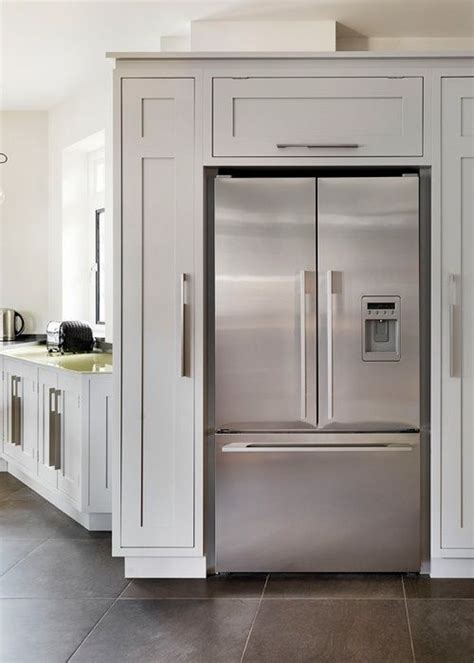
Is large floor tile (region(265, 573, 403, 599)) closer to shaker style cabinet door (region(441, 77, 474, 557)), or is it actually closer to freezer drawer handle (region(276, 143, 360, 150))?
shaker style cabinet door (region(441, 77, 474, 557))

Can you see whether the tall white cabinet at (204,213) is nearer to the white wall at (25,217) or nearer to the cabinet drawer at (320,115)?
the cabinet drawer at (320,115)

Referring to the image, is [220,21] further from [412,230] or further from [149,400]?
[149,400]

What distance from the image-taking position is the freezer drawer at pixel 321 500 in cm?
295

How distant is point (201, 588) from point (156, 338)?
1.09 meters

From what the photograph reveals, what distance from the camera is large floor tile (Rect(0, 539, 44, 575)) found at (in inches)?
125

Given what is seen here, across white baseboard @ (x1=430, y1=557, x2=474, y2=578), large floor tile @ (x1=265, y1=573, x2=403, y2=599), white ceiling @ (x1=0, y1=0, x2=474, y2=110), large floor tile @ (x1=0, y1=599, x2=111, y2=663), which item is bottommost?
large floor tile @ (x1=0, y1=599, x2=111, y2=663)

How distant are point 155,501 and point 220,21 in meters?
2.44

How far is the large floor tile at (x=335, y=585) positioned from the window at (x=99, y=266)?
254cm

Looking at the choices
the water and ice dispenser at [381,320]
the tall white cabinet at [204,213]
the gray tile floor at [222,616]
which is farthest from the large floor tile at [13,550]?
the water and ice dispenser at [381,320]

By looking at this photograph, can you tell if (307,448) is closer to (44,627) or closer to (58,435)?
(44,627)

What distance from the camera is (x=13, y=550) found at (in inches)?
131

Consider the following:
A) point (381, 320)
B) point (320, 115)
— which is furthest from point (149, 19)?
point (381, 320)

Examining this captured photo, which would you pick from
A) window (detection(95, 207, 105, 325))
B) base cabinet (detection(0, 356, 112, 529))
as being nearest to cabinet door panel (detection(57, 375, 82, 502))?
base cabinet (detection(0, 356, 112, 529))

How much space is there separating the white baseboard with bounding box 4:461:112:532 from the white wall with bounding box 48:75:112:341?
3.47ft
